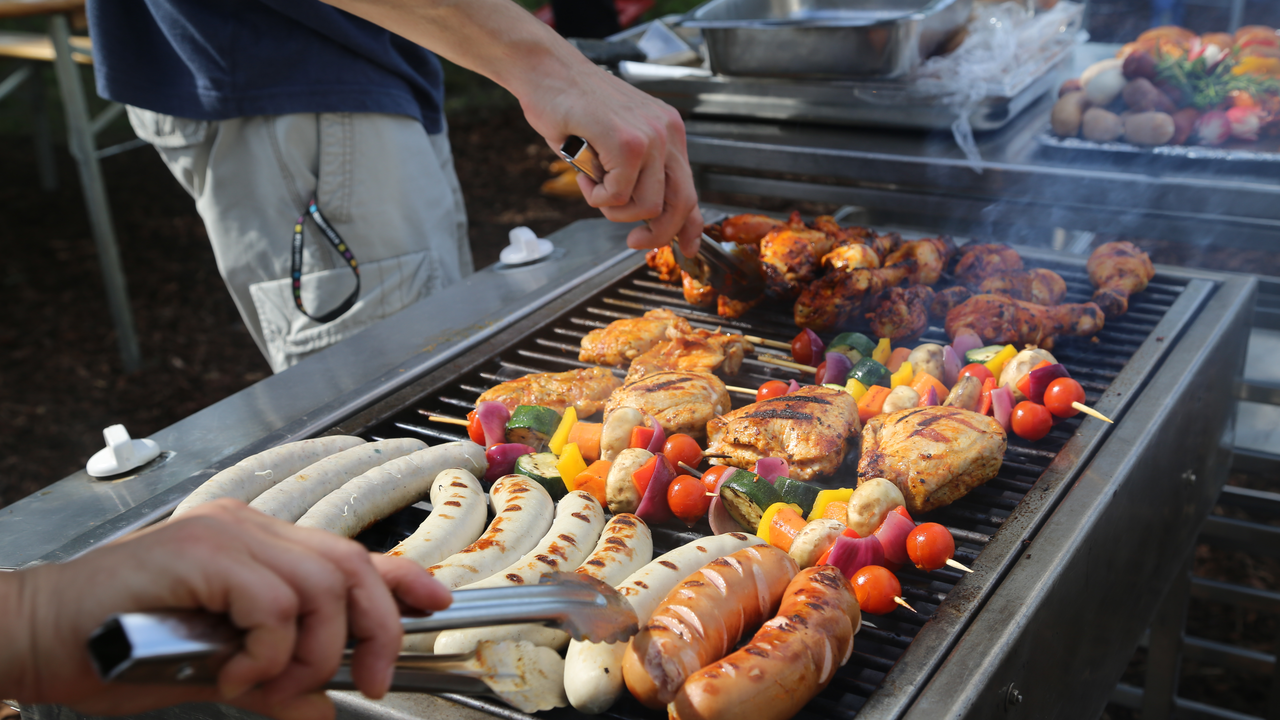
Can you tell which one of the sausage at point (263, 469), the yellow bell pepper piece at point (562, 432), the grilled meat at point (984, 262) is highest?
the grilled meat at point (984, 262)

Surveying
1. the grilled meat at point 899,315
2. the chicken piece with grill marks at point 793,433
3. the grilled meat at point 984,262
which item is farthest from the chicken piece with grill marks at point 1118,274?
the chicken piece with grill marks at point 793,433

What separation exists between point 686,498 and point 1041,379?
41.2 inches

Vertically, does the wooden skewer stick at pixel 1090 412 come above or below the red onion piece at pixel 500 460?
above

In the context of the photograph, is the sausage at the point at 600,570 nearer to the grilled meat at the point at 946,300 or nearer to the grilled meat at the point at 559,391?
the grilled meat at the point at 559,391

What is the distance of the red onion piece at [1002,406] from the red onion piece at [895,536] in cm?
62

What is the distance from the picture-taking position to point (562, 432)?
98.7 inches

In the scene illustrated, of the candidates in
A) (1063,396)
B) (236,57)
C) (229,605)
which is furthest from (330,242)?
(229,605)

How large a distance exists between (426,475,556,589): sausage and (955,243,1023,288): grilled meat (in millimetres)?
1822

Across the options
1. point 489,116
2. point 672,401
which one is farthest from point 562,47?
point 489,116

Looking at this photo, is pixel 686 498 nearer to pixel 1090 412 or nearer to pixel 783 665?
pixel 783 665

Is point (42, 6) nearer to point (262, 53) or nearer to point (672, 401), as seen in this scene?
point (262, 53)

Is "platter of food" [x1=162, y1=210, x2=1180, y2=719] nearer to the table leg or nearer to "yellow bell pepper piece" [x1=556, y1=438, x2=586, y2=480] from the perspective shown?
"yellow bell pepper piece" [x1=556, y1=438, x2=586, y2=480]

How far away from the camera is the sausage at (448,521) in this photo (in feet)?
6.23

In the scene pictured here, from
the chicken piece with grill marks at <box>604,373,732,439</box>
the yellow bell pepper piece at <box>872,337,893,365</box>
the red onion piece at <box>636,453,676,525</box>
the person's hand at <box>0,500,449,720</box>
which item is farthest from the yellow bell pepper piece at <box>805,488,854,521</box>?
the person's hand at <box>0,500,449,720</box>
